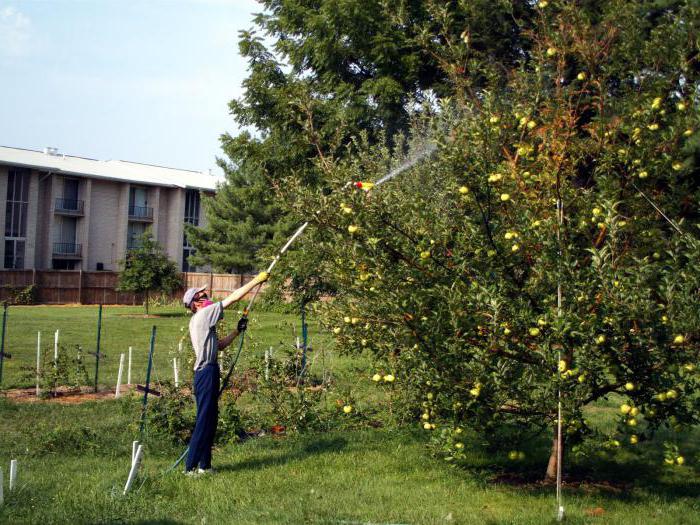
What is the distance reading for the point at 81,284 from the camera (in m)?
46.1

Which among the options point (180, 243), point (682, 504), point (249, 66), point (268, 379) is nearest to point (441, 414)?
point (682, 504)

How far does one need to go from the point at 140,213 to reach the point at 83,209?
4.65m

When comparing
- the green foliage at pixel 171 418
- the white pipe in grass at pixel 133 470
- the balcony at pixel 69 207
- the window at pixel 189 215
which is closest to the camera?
the white pipe in grass at pixel 133 470

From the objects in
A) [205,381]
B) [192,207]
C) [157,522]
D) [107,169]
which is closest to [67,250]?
[107,169]

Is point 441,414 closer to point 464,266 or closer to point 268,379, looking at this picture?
point 464,266

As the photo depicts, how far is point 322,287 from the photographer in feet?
46.6

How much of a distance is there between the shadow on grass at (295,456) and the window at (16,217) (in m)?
45.5

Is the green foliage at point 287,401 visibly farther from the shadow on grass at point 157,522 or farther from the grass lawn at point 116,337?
the shadow on grass at point 157,522

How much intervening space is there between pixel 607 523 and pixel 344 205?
3.46 m

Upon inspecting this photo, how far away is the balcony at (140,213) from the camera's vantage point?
5572 cm

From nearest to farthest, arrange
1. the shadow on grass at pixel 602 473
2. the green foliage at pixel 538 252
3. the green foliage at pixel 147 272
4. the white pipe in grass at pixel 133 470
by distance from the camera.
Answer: the green foliage at pixel 538 252, the white pipe in grass at pixel 133 470, the shadow on grass at pixel 602 473, the green foliage at pixel 147 272

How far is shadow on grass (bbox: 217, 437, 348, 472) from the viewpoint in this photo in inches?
316

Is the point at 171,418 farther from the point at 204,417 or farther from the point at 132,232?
the point at 132,232

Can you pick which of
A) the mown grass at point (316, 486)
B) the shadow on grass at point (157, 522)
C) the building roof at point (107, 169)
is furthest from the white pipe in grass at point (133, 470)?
the building roof at point (107, 169)
